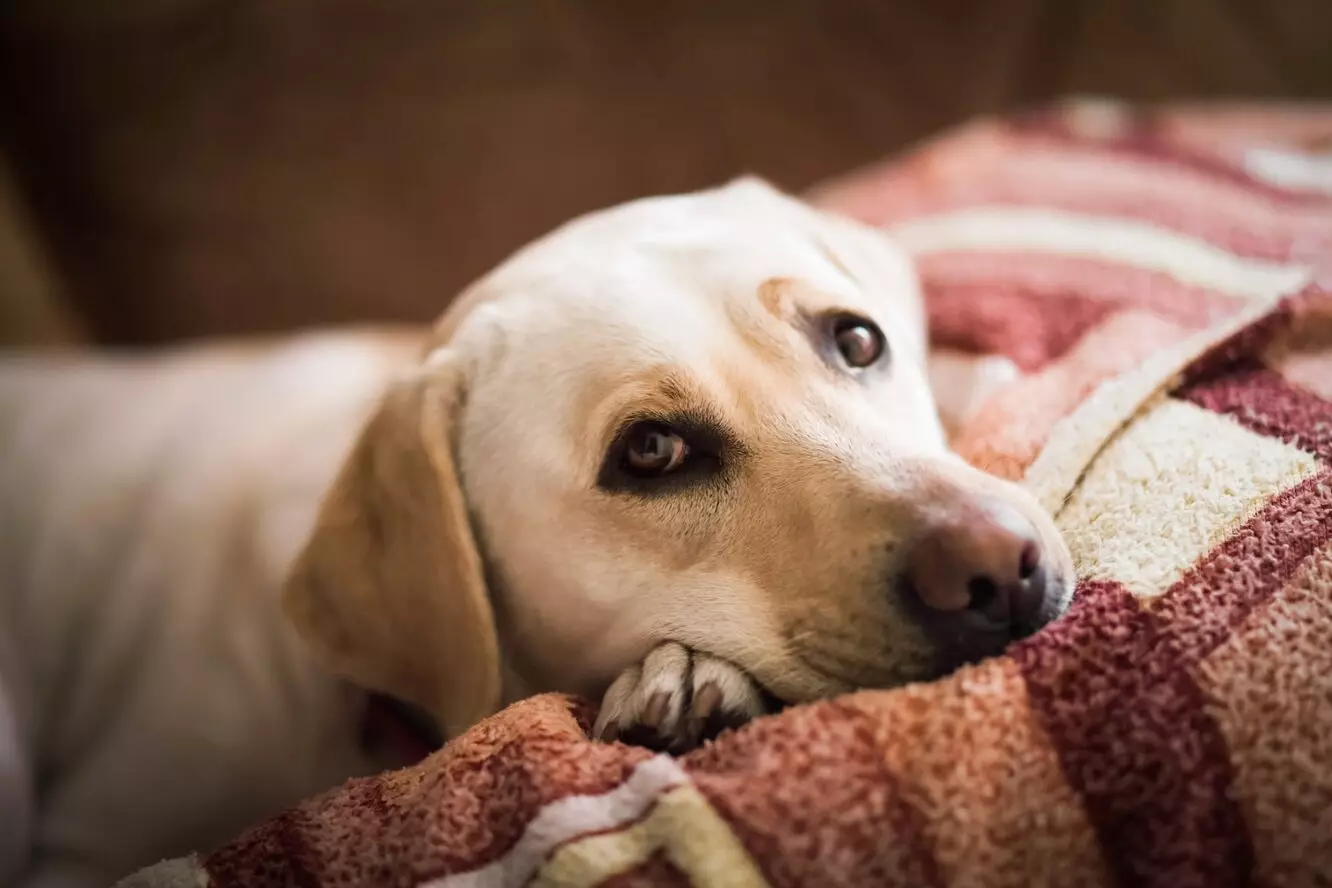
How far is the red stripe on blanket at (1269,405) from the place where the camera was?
1279 millimetres

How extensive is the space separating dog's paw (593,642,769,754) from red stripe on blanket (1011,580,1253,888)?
12.7 inches

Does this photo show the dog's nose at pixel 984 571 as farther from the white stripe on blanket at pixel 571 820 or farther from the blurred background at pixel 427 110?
the blurred background at pixel 427 110

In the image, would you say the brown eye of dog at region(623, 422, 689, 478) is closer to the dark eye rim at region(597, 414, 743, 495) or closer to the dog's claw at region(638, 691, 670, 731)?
the dark eye rim at region(597, 414, 743, 495)

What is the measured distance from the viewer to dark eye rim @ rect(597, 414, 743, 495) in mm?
1357

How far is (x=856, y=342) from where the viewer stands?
152 cm

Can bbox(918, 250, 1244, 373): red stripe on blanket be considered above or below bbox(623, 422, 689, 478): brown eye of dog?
above

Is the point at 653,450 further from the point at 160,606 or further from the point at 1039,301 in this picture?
the point at 160,606

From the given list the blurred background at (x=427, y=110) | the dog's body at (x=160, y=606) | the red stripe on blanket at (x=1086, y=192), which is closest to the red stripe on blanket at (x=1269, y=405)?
the red stripe on blanket at (x=1086, y=192)

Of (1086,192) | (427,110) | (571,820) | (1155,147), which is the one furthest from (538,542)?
(1155,147)

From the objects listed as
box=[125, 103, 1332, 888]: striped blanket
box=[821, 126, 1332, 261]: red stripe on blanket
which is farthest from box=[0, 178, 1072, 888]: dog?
box=[821, 126, 1332, 261]: red stripe on blanket

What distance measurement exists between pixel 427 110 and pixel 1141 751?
242 cm

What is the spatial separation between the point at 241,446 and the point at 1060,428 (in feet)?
5.57

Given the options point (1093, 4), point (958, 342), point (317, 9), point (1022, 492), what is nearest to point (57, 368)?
point (317, 9)

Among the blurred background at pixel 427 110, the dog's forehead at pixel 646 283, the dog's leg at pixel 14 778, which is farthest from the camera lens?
the blurred background at pixel 427 110
